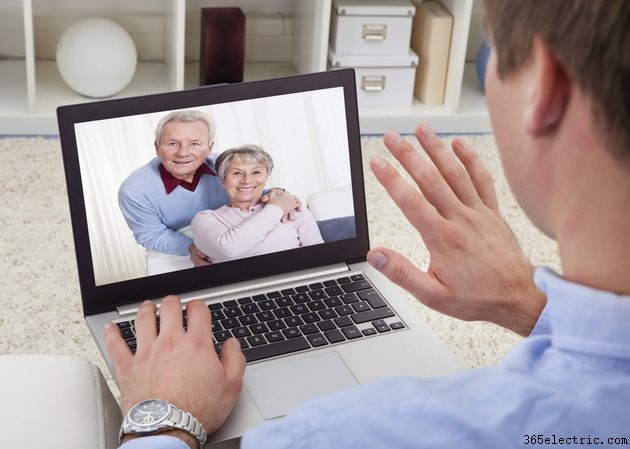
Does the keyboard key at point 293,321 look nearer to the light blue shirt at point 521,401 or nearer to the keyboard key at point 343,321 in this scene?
the keyboard key at point 343,321

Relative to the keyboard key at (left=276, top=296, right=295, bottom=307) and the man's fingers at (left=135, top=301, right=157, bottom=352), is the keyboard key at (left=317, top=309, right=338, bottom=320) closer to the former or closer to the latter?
the keyboard key at (left=276, top=296, right=295, bottom=307)

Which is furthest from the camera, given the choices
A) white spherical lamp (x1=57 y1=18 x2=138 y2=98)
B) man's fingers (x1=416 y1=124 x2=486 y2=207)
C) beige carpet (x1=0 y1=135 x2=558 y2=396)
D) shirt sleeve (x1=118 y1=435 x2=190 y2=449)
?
white spherical lamp (x1=57 y1=18 x2=138 y2=98)

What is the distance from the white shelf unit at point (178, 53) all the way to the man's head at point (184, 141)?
1426mm

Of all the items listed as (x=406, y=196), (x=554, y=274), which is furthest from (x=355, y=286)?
(x=554, y=274)

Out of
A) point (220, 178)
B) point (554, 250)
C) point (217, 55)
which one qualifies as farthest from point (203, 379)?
point (217, 55)

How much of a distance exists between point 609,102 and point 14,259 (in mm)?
1717

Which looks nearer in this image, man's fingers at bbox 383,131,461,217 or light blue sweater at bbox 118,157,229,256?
man's fingers at bbox 383,131,461,217

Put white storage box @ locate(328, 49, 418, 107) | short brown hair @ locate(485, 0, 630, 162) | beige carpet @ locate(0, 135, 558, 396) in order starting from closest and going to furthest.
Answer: short brown hair @ locate(485, 0, 630, 162)
beige carpet @ locate(0, 135, 558, 396)
white storage box @ locate(328, 49, 418, 107)

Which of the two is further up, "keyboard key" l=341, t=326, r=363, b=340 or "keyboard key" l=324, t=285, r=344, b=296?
Result: "keyboard key" l=324, t=285, r=344, b=296

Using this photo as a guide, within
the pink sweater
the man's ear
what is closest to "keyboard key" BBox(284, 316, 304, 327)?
the pink sweater

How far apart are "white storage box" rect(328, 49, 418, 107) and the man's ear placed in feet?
6.88

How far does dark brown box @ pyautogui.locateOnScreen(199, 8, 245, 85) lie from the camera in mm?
2676

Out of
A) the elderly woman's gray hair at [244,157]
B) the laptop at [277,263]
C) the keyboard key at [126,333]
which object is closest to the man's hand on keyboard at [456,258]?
the laptop at [277,263]

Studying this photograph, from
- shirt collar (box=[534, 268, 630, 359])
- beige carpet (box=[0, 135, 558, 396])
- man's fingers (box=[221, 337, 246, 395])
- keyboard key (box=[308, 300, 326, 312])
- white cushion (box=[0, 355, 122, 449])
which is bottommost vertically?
beige carpet (box=[0, 135, 558, 396])
